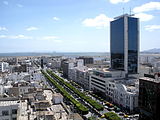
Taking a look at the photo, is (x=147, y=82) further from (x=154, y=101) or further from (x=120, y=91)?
(x=120, y=91)

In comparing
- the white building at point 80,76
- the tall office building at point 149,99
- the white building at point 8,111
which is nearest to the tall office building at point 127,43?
the white building at point 80,76

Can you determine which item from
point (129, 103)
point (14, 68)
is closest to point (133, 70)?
point (129, 103)

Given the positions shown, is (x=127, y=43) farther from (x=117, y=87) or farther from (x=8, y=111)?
(x=8, y=111)

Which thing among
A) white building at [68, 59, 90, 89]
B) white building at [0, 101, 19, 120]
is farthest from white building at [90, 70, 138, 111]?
white building at [0, 101, 19, 120]

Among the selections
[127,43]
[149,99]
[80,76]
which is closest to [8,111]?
[149,99]

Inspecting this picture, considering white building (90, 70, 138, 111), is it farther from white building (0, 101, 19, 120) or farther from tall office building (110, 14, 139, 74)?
white building (0, 101, 19, 120)
